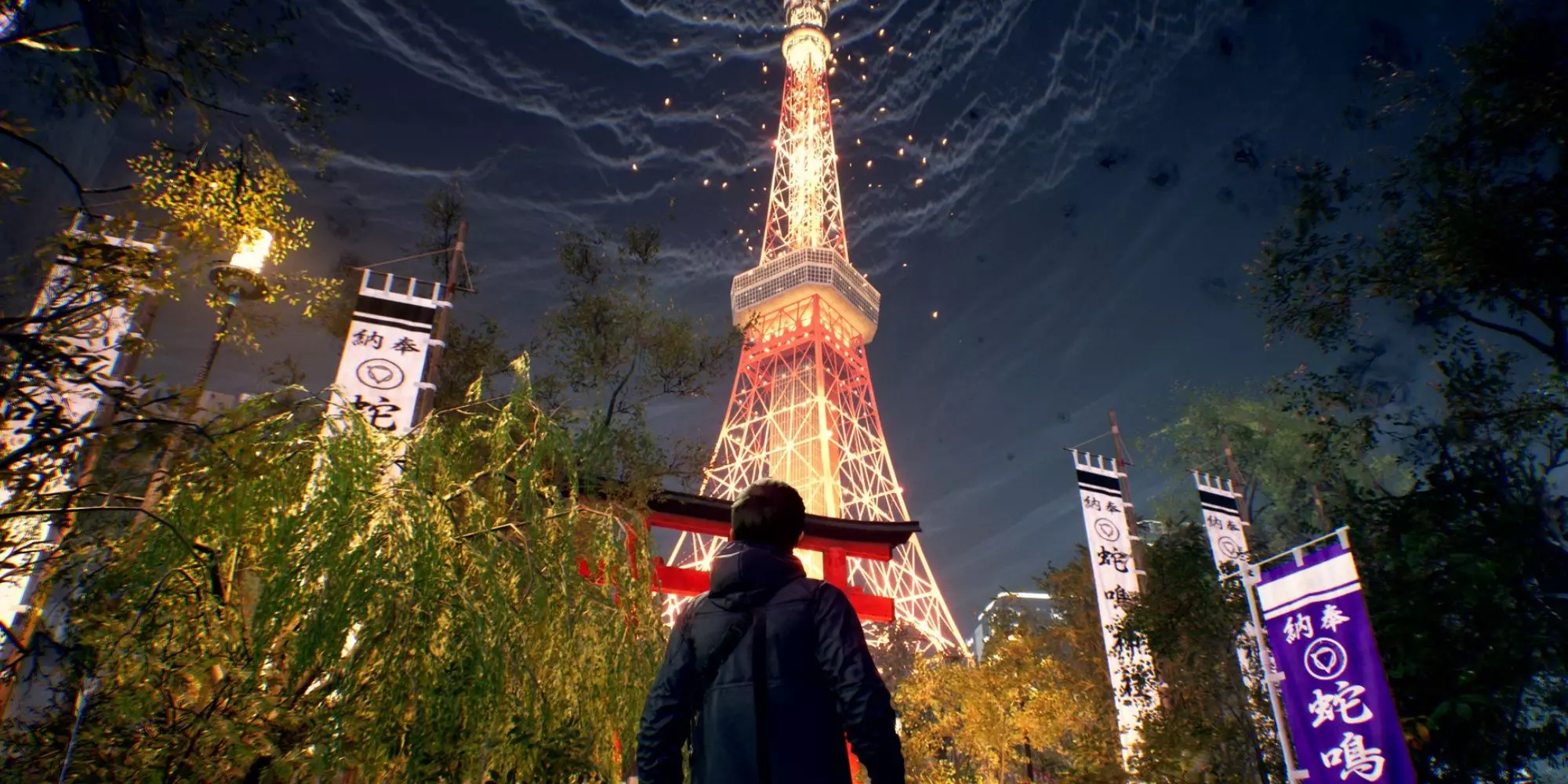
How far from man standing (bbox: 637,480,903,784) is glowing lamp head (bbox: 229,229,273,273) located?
5.44 metres

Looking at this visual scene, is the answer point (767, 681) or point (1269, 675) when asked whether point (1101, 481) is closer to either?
point (1269, 675)

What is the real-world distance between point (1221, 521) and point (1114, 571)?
2.30 metres

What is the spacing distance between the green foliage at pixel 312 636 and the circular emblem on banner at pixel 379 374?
12.8 ft

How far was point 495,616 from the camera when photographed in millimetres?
4168

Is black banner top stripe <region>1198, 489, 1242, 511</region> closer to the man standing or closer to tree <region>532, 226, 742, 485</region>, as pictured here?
tree <region>532, 226, 742, 485</region>

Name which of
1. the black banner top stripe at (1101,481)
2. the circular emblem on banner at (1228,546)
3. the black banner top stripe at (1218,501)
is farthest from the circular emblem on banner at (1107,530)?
the black banner top stripe at (1218,501)

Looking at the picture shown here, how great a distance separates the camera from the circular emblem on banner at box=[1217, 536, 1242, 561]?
11922 millimetres

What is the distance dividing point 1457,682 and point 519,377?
883 cm

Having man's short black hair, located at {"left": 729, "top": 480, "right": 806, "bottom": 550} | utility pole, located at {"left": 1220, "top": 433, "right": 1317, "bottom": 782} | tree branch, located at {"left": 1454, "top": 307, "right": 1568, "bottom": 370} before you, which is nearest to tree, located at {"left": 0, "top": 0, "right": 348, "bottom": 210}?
man's short black hair, located at {"left": 729, "top": 480, "right": 806, "bottom": 550}

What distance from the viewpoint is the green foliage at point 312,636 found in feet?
12.3

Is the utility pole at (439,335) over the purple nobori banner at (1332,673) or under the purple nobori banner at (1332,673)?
over

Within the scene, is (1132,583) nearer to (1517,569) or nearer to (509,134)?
(1517,569)

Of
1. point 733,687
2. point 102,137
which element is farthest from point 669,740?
point 102,137

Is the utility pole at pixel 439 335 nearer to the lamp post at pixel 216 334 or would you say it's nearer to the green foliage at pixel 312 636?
the lamp post at pixel 216 334
